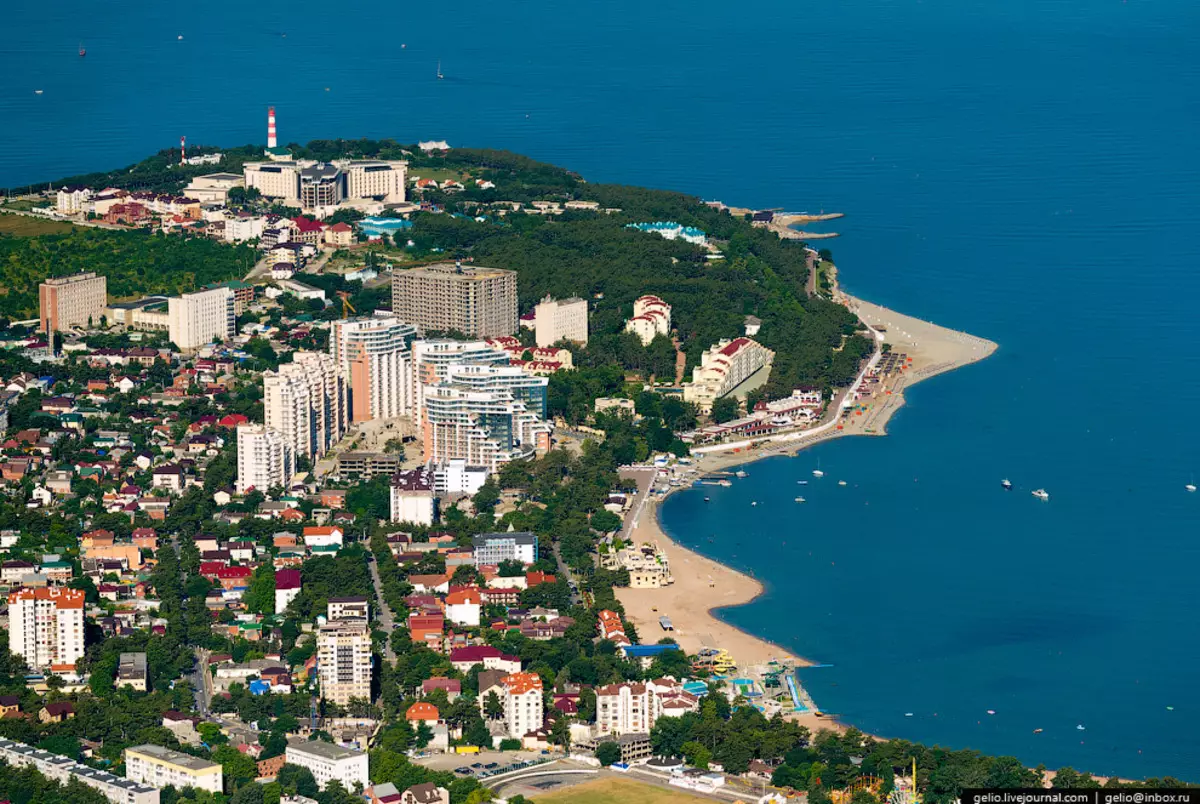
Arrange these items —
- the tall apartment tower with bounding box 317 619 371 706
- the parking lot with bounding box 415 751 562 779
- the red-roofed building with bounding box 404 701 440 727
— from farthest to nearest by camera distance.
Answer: the tall apartment tower with bounding box 317 619 371 706 < the red-roofed building with bounding box 404 701 440 727 < the parking lot with bounding box 415 751 562 779

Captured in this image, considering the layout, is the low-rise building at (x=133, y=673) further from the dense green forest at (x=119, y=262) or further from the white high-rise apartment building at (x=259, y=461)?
the dense green forest at (x=119, y=262)

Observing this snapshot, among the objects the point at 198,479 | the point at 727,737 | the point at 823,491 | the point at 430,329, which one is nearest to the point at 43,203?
the point at 430,329

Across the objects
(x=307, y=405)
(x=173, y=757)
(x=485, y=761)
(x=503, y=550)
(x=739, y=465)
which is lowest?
(x=485, y=761)

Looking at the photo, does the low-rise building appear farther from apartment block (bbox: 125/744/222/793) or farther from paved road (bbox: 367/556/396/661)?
paved road (bbox: 367/556/396/661)

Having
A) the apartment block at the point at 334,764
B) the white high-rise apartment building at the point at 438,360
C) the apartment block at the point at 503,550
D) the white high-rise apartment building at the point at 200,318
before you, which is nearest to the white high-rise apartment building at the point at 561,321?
the white high-rise apartment building at the point at 438,360

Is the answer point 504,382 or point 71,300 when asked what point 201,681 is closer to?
point 504,382

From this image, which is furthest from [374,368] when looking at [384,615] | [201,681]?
[201,681]

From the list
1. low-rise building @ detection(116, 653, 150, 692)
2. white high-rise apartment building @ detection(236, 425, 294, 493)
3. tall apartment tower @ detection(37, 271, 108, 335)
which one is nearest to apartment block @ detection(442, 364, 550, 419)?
white high-rise apartment building @ detection(236, 425, 294, 493)
